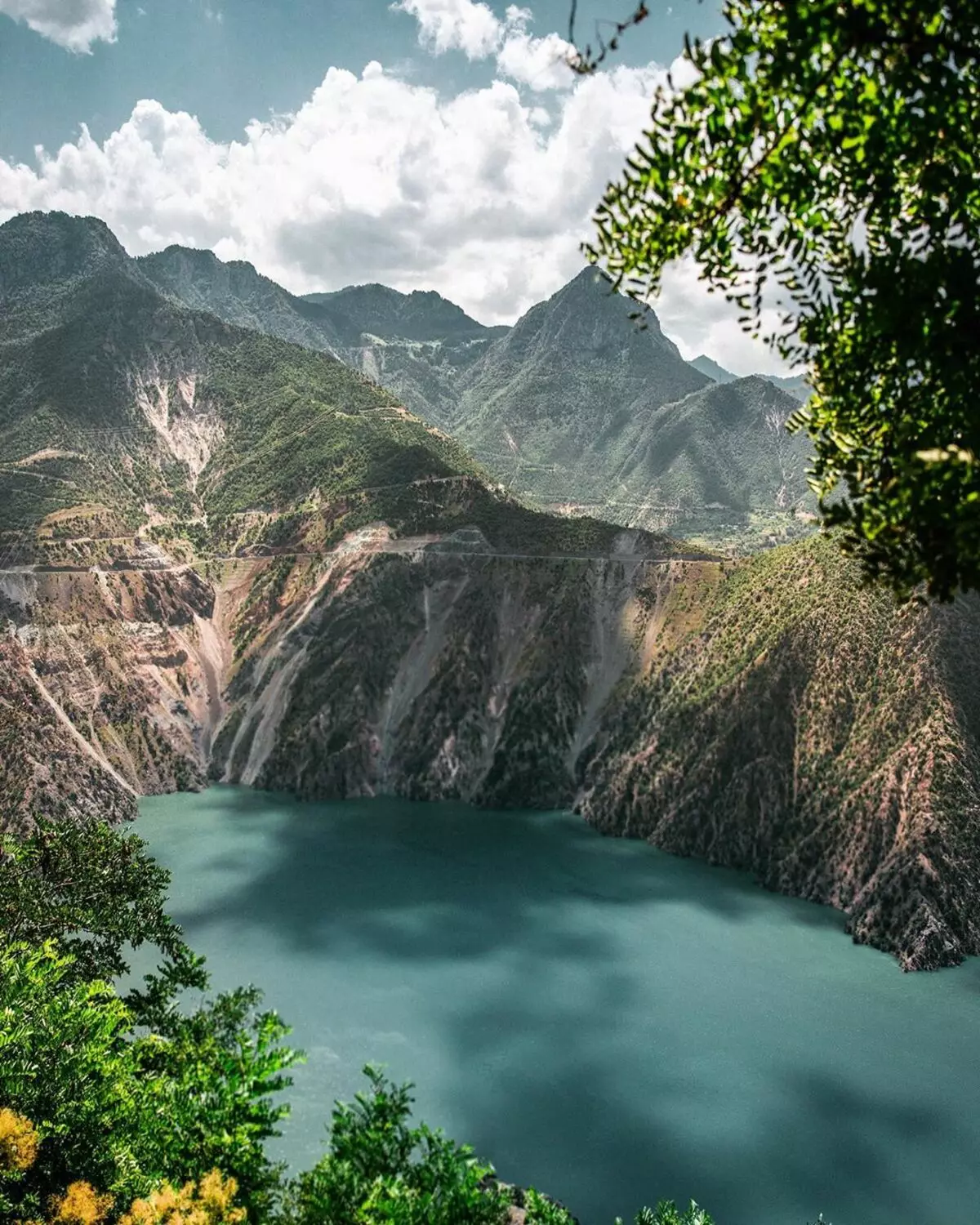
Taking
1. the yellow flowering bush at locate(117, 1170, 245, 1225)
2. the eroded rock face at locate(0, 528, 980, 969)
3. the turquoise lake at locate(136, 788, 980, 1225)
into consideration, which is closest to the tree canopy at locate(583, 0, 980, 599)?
the yellow flowering bush at locate(117, 1170, 245, 1225)

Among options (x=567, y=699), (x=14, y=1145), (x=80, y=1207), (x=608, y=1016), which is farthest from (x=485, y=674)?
(x=14, y=1145)

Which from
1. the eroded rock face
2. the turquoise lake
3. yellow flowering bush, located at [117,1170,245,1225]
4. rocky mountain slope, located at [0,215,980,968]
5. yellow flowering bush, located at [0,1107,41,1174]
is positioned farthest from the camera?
rocky mountain slope, located at [0,215,980,968]

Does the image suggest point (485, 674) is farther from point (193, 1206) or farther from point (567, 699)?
point (193, 1206)

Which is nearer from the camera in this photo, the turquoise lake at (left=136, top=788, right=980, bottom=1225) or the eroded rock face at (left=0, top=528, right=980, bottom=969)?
the turquoise lake at (left=136, top=788, right=980, bottom=1225)

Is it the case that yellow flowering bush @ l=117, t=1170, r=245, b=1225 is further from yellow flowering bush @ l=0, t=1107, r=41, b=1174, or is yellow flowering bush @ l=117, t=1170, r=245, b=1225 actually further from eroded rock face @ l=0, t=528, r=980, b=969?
eroded rock face @ l=0, t=528, r=980, b=969

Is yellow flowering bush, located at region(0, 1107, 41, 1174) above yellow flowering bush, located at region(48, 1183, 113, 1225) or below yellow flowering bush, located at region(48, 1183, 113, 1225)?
above

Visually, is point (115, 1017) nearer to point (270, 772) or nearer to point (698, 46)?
point (698, 46)
